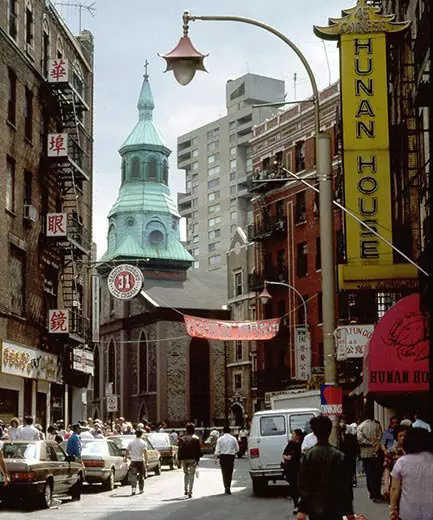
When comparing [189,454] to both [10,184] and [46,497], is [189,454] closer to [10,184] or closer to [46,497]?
[46,497]

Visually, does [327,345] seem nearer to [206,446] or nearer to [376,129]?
[376,129]


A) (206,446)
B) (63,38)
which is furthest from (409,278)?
(206,446)

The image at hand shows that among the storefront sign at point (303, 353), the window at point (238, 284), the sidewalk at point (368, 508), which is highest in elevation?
the window at point (238, 284)

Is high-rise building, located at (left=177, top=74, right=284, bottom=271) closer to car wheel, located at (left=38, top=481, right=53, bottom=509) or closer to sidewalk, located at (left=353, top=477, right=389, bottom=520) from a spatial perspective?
sidewalk, located at (left=353, top=477, right=389, bottom=520)

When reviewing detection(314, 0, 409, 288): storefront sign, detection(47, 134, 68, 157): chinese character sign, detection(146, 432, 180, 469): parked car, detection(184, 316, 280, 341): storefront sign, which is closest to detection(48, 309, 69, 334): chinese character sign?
detection(184, 316, 280, 341): storefront sign

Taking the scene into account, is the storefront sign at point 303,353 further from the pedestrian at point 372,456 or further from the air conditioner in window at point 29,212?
the pedestrian at point 372,456

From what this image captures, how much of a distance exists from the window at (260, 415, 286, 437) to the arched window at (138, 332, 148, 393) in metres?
59.9

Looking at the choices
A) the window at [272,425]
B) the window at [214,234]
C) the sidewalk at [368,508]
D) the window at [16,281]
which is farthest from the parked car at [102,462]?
the window at [214,234]

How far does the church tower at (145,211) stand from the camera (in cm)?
10056

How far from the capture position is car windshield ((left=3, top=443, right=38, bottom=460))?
23062 millimetres

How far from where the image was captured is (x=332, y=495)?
10.4m

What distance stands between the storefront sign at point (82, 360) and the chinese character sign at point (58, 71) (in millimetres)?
11051

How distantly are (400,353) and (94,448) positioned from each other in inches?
491

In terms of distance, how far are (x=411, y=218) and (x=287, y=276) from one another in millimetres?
41258
